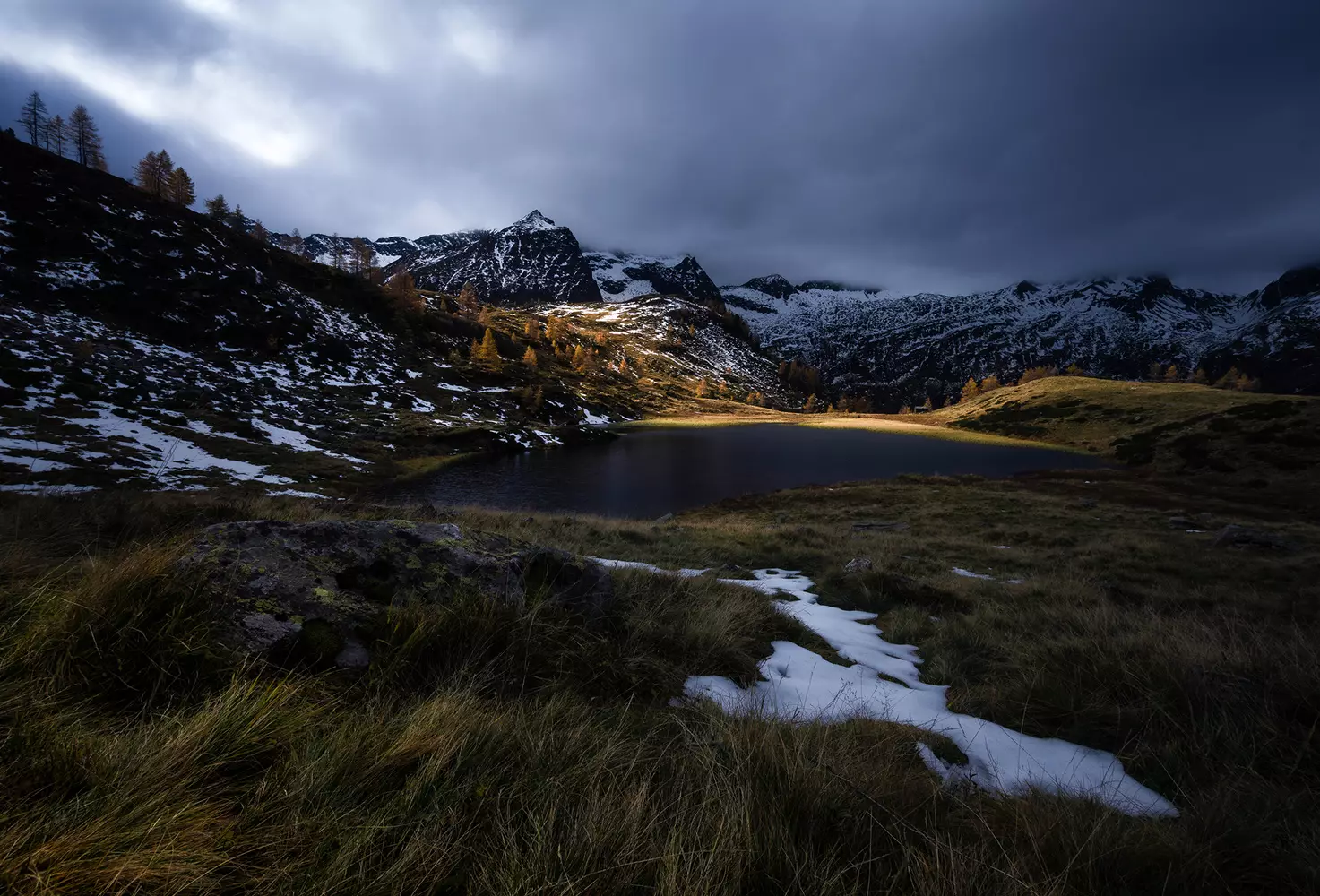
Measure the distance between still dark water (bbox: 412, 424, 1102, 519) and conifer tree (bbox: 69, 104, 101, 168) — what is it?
97962mm

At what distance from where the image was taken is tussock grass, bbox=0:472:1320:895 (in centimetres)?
139

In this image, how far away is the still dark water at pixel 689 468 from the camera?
3422 centimetres

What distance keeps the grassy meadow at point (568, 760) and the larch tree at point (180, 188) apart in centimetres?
10947

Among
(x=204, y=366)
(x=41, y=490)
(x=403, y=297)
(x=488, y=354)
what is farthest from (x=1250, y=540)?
(x=403, y=297)

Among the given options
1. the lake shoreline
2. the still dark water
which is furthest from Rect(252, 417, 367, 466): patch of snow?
the lake shoreline

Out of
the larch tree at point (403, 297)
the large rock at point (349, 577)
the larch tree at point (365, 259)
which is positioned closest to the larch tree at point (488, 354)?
the larch tree at point (403, 297)

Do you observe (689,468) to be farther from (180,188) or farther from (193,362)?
(180,188)

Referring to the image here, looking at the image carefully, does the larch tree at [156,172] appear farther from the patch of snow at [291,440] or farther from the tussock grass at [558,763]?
the tussock grass at [558,763]

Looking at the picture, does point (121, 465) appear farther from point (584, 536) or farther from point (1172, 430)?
point (1172, 430)

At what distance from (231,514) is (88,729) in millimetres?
6819

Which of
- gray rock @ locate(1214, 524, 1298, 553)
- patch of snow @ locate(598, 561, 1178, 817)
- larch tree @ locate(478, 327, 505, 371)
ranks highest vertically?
larch tree @ locate(478, 327, 505, 371)

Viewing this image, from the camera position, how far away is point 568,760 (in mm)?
2098

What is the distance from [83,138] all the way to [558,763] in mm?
131227

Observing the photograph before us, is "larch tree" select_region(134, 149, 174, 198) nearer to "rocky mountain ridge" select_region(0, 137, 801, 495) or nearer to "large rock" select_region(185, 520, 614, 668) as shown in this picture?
"rocky mountain ridge" select_region(0, 137, 801, 495)
